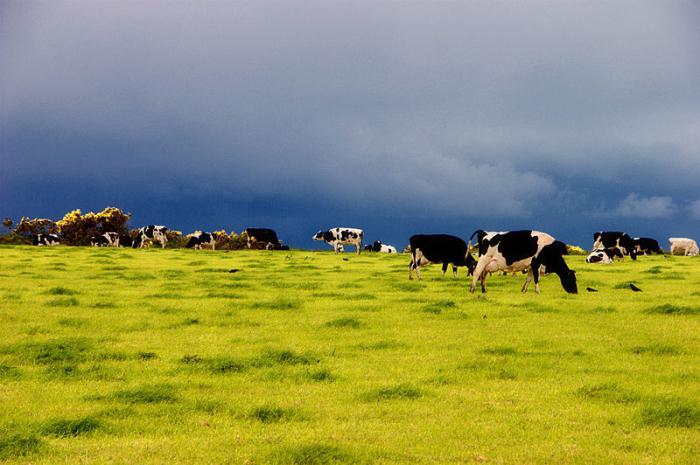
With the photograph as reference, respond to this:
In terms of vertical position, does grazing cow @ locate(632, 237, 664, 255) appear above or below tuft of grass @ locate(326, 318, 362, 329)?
above

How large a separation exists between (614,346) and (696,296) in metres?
8.84

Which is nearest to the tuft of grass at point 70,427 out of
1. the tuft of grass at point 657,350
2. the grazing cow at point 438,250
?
the tuft of grass at point 657,350

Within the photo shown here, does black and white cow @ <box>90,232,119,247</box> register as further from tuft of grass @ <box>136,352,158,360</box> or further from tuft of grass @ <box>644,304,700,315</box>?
tuft of grass @ <box>644,304,700,315</box>

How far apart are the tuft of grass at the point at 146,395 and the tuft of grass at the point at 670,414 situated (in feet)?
20.2

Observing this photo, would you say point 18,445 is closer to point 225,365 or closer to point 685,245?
point 225,365

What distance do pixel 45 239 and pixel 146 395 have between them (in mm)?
52353

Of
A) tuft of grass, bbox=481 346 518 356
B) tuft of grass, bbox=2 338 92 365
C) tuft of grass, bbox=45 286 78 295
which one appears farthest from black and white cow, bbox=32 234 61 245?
tuft of grass, bbox=481 346 518 356

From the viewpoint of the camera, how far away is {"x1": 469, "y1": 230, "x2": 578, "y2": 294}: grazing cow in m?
20.1

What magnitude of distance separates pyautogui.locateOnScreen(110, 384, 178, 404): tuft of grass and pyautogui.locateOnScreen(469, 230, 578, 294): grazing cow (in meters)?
12.6

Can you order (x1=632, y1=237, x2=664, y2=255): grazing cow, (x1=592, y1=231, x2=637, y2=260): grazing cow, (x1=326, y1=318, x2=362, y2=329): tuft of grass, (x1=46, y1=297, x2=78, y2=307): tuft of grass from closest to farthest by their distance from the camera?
(x1=326, y1=318, x2=362, y2=329): tuft of grass < (x1=46, y1=297, x2=78, y2=307): tuft of grass < (x1=592, y1=231, x2=637, y2=260): grazing cow < (x1=632, y1=237, x2=664, y2=255): grazing cow

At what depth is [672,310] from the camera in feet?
52.2

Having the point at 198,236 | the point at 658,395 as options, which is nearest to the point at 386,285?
the point at 658,395

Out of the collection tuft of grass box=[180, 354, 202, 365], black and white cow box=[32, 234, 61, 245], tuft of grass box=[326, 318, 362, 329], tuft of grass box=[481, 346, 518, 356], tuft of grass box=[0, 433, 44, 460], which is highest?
black and white cow box=[32, 234, 61, 245]

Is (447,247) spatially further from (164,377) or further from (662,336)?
(164,377)
